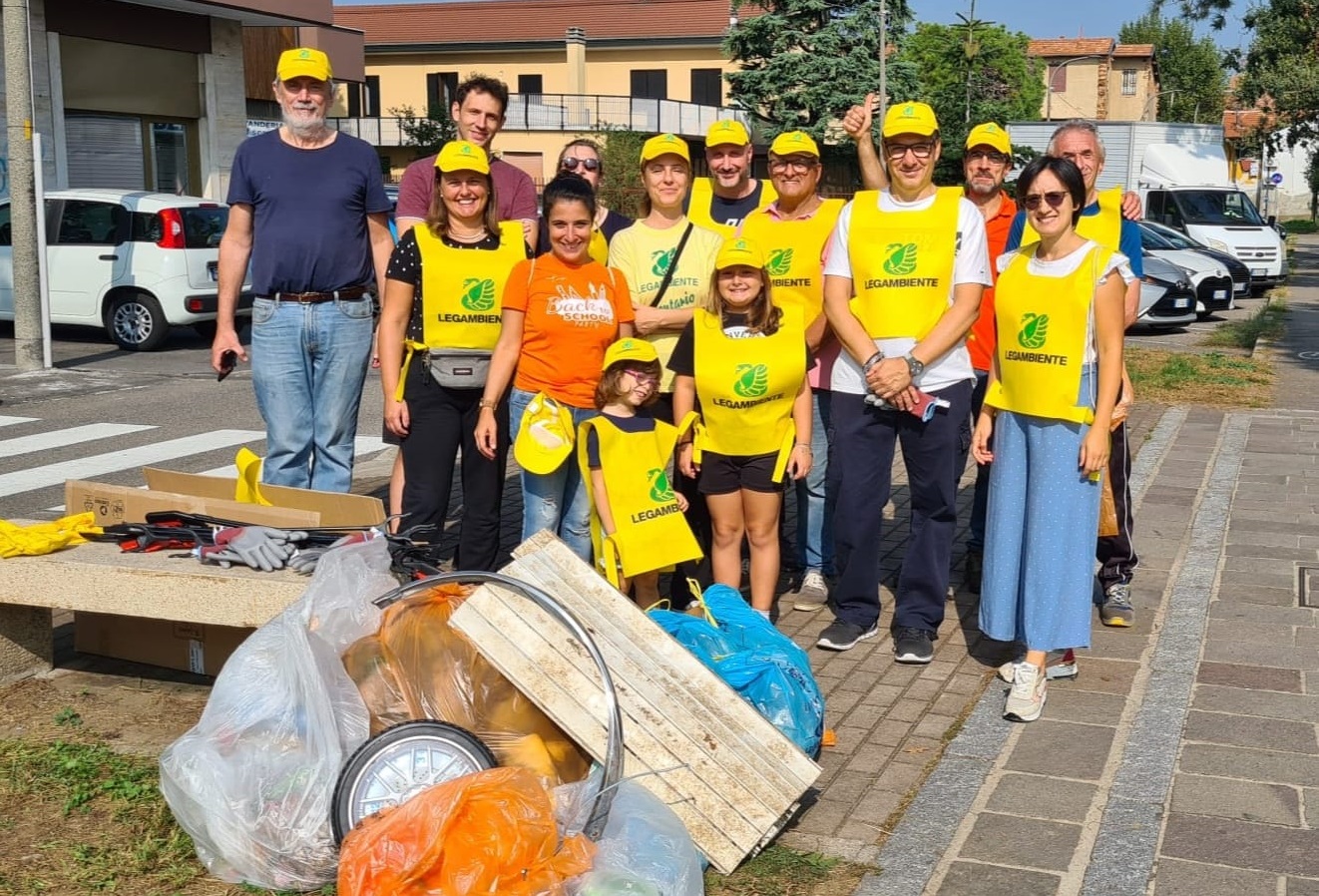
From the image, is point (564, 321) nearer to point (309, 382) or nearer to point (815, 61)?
point (309, 382)

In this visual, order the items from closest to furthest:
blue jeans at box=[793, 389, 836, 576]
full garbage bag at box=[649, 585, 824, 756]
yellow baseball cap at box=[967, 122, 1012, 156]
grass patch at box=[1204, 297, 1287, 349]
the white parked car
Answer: full garbage bag at box=[649, 585, 824, 756] < yellow baseball cap at box=[967, 122, 1012, 156] < blue jeans at box=[793, 389, 836, 576] < the white parked car < grass patch at box=[1204, 297, 1287, 349]

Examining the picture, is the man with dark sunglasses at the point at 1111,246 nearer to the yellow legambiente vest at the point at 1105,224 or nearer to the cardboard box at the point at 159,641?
the yellow legambiente vest at the point at 1105,224

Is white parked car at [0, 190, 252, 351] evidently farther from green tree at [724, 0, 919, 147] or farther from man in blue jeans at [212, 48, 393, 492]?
green tree at [724, 0, 919, 147]

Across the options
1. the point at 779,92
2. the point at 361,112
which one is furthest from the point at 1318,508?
the point at 361,112

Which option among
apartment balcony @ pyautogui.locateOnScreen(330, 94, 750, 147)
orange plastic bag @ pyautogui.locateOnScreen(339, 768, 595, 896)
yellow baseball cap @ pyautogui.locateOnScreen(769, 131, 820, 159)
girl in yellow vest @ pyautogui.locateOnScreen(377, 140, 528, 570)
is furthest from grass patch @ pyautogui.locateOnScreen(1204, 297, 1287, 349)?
apartment balcony @ pyautogui.locateOnScreen(330, 94, 750, 147)

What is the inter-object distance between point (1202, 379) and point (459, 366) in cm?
1058

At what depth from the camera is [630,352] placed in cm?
524

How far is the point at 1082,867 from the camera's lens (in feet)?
12.4

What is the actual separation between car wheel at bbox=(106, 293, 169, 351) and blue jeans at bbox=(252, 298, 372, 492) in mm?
10505

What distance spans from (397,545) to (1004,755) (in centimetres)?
205

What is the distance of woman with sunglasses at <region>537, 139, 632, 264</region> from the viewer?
5973mm

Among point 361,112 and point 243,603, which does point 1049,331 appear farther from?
point 361,112

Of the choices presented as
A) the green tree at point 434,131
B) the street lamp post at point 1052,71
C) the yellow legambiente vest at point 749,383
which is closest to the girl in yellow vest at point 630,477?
the yellow legambiente vest at point 749,383

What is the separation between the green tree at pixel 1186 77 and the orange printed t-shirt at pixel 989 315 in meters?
85.9
